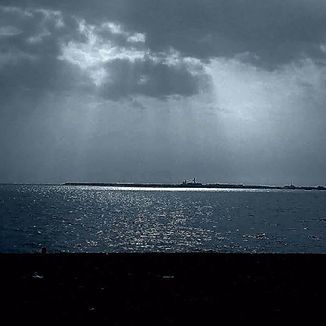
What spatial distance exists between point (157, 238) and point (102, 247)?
12987mm
